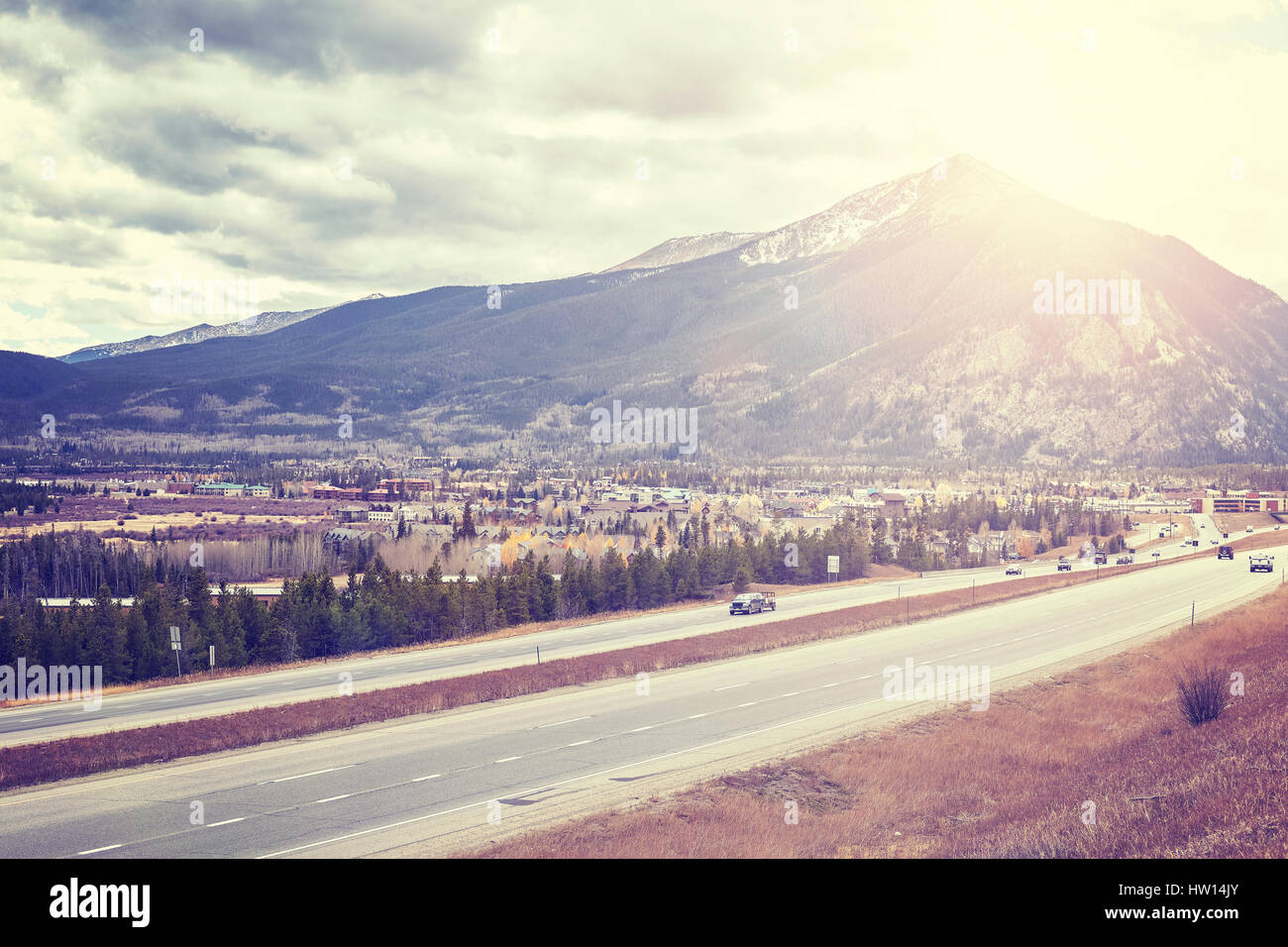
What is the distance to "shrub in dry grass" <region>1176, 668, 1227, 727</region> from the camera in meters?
30.7

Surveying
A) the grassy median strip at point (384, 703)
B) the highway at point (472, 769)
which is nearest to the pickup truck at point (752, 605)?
the grassy median strip at point (384, 703)

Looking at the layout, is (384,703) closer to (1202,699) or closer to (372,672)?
(372,672)

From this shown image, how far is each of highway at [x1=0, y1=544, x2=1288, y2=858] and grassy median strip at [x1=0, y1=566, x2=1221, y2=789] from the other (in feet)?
3.04

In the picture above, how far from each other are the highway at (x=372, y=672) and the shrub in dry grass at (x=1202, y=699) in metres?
27.6

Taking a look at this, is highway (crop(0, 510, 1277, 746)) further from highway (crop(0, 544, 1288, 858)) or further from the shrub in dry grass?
the shrub in dry grass

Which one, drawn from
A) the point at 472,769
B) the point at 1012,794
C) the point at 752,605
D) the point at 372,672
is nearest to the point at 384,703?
the point at 472,769

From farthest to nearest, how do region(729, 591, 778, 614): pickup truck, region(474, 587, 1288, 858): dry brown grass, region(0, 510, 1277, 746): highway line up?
region(729, 591, 778, 614): pickup truck, region(0, 510, 1277, 746): highway, region(474, 587, 1288, 858): dry brown grass

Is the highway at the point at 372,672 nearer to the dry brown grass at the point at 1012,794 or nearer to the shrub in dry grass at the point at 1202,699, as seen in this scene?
the dry brown grass at the point at 1012,794

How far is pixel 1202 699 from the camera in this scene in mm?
30953

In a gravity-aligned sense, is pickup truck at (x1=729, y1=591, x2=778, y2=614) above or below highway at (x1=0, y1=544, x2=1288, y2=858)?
below

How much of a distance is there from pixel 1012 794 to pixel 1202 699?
31.9 feet

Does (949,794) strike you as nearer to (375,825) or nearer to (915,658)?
(375,825)

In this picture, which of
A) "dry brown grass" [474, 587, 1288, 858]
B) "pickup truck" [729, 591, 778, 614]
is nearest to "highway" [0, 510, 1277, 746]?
"pickup truck" [729, 591, 778, 614]
